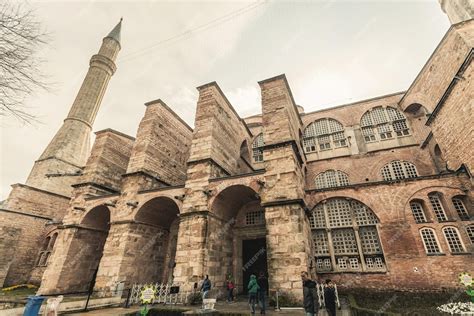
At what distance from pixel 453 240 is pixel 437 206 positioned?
4.76 feet

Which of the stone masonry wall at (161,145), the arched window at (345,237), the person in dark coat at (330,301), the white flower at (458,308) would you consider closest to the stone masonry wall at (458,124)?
the arched window at (345,237)

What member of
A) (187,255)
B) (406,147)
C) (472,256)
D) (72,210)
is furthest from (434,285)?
(72,210)

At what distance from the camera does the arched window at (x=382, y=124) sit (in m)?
14.3

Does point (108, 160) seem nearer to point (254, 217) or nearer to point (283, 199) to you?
point (254, 217)

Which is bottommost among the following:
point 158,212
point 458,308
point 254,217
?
point 458,308

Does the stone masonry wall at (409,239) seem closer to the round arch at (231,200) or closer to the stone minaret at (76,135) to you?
the round arch at (231,200)

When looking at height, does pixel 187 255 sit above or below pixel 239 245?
below

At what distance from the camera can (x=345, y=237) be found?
10695mm

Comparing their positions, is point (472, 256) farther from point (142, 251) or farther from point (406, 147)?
point (142, 251)

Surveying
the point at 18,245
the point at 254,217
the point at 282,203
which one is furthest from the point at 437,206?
the point at 18,245

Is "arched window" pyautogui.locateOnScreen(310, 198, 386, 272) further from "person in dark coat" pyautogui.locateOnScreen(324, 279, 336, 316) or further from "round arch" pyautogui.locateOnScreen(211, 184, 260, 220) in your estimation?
"person in dark coat" pyautogui.locateOnScreen(324, 279, 336, 316)

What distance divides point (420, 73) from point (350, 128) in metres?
4.84

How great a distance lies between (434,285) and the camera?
8469mm

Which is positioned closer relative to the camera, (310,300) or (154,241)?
(310,300)
